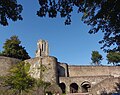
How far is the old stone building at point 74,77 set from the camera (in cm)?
3076

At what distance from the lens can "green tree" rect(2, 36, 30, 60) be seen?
2020 inches

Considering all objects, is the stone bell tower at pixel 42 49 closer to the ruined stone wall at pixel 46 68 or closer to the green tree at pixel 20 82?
the ruined stone wall at pixel 46 68

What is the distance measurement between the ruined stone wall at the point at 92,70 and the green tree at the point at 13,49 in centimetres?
1268

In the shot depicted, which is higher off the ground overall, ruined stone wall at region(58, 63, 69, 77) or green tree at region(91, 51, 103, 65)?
green tree at region(91, 51, 103, 65)

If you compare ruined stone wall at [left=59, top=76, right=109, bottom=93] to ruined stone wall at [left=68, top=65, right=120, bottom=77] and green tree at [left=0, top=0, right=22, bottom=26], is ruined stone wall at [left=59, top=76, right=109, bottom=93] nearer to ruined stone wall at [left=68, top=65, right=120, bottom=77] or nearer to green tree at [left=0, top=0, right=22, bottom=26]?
ruined stone wall at [left=68, top=65, right=120, bottom=77]

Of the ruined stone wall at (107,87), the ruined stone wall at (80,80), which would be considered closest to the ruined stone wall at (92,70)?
the ruined stone wall at (80,80)

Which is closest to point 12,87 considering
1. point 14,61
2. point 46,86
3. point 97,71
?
point 46,86

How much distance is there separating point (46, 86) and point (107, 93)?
335 inches

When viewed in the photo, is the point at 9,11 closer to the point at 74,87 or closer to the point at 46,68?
the point at 46,68

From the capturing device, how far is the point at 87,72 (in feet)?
157

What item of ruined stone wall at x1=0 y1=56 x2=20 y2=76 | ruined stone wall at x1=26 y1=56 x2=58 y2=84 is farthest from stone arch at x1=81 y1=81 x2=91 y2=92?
ruined stone wall at x1=0 y1=56 x2=20 y2=76

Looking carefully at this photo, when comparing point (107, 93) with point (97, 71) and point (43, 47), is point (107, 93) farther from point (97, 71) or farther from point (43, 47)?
point (43, 47)

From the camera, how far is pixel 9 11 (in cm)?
756

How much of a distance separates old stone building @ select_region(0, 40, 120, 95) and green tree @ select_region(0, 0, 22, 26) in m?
23.8
